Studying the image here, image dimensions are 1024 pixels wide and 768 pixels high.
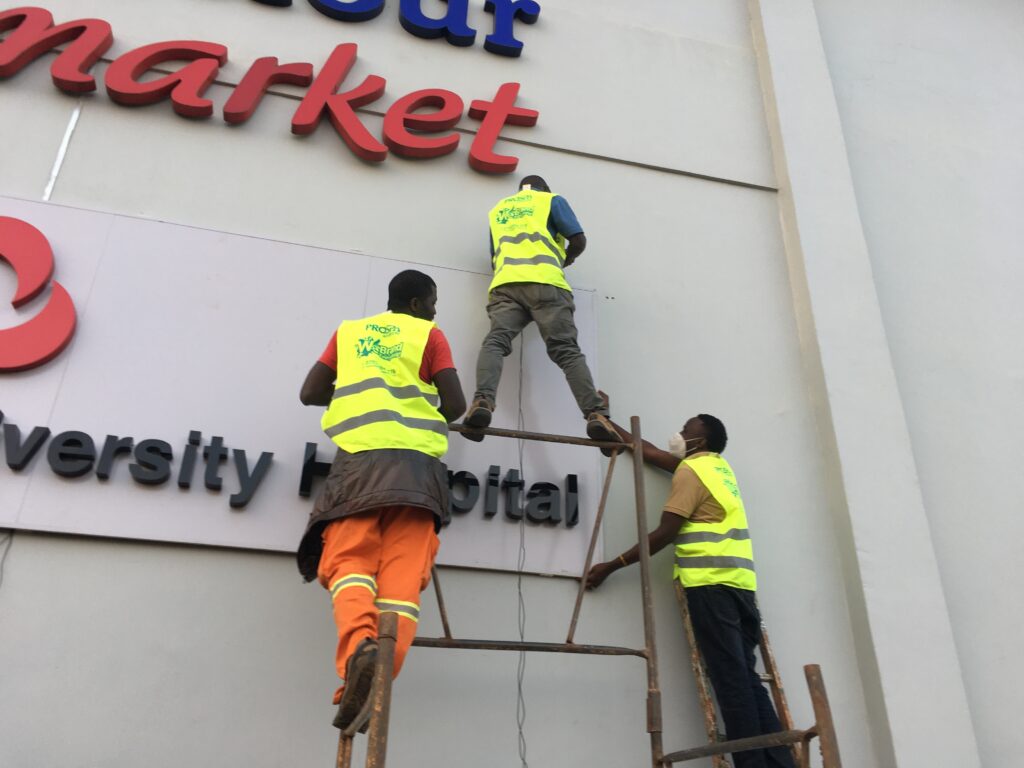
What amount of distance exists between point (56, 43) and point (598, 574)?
4346 millimetres

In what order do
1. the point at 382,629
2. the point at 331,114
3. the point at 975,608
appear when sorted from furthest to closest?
the point at 331,114
the point at 975,608
the point at 382,629

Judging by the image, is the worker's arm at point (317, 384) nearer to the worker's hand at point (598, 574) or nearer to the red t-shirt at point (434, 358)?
the red t-shirt at point (434, 358)

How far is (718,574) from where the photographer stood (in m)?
4.06

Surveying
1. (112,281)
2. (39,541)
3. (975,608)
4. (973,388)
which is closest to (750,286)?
(973,388)

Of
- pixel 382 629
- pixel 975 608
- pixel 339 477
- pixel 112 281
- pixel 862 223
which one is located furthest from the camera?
pixel 862 223

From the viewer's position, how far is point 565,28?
6.28 meters

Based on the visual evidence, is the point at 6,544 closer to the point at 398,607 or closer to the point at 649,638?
the point at 398,607

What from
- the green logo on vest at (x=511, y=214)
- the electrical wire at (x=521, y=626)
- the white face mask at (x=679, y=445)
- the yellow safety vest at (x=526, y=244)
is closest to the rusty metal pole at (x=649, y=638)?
the white face mask at (x=679, y=445)

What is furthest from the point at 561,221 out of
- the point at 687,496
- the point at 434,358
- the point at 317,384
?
the point at 317,384

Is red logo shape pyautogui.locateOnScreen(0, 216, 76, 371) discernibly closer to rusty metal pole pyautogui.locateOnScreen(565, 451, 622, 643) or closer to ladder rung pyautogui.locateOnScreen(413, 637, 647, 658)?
ladder rung pyautogui.locateOnScreen(413, 637, 647, 658)

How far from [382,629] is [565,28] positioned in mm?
5025

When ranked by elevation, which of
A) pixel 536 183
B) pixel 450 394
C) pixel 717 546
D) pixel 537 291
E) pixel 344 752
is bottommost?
pixel 344 752

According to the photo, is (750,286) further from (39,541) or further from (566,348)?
(39,541)

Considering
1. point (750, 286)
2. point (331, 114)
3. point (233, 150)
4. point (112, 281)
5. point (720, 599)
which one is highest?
point (331, 114)
